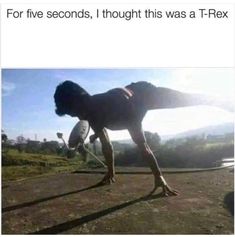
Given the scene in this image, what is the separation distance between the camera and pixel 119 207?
481 cm

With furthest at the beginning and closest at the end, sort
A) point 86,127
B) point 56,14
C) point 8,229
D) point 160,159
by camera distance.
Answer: point 160,159
point 86,127
point 56,14
point 8,229

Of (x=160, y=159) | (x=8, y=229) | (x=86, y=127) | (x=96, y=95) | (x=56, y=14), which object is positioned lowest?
(x=8, y=229)

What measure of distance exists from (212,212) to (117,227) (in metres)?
1.19

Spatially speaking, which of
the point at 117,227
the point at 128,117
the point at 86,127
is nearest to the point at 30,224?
the point at 117,227

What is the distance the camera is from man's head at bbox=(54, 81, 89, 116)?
5.90 m

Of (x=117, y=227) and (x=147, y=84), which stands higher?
(x=147, y=84)

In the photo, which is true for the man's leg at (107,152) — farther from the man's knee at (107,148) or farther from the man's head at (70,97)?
the man's head at (70,97)

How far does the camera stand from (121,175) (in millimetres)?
7027

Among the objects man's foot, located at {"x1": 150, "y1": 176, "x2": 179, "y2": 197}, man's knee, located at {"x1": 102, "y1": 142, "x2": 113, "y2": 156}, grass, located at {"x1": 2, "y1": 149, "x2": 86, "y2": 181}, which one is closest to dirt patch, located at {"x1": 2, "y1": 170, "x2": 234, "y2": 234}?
man's foot, located at {"x1": 150, "y1": 176, "x2": 179, "y2": 197}

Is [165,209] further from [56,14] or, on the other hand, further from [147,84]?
[56,14]

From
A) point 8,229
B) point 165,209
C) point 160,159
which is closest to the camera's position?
point 8,229

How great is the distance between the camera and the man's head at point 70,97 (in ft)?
19.4

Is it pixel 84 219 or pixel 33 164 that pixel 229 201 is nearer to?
pixel 84 219

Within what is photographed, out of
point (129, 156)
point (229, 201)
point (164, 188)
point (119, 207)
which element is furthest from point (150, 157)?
point (129, 156)
